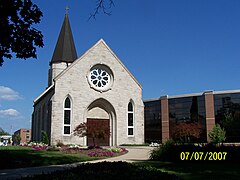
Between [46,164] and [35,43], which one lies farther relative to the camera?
[46,164]

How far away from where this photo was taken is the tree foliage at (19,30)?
888cm

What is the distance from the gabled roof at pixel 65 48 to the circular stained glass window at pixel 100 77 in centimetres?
906

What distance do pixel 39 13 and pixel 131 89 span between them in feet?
97.2

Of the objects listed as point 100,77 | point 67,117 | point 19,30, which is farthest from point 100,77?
point 19,30

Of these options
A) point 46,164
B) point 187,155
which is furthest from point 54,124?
point 187,155

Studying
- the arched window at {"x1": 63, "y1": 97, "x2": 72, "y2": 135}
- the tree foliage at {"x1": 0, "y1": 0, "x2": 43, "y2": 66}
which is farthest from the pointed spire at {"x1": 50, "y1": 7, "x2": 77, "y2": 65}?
the tree foliage at {"x1": 0, "y1": 0, "x2": 43, "y2": 66}

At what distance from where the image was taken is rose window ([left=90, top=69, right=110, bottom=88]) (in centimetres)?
3691

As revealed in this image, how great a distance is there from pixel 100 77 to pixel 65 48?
1111 cm

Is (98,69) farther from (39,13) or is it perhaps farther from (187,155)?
(39,13)

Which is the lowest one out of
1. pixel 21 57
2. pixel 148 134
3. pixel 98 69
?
pixel 148 134

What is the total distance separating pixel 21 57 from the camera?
9.86 m

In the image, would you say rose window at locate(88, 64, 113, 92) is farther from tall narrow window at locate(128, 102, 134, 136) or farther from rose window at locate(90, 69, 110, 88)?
tall narrow window at locate(128, 102, 134, 136)
